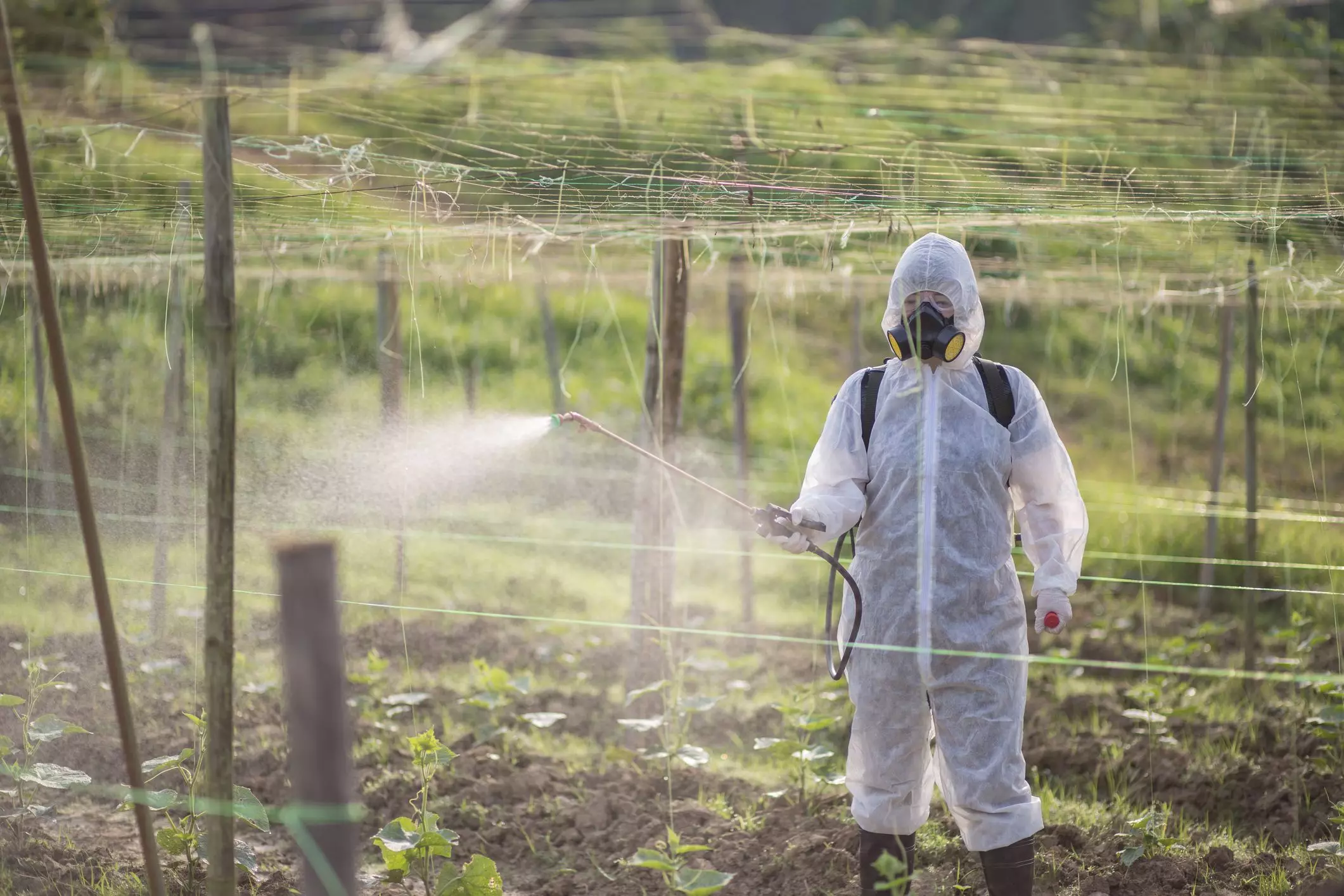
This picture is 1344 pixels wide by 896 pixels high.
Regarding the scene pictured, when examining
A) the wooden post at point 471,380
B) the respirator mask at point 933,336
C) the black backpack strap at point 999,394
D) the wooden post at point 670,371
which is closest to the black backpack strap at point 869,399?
the respirator mask at point 933,336

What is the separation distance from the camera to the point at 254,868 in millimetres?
3365

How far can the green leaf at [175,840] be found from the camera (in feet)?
11.0

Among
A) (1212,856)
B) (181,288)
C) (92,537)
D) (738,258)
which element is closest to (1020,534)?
(1212,856)

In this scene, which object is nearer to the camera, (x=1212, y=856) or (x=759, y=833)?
(x=1212, y=856)

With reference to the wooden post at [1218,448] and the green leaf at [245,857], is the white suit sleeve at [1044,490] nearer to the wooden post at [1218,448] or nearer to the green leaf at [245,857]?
the green leaf at [245,857]

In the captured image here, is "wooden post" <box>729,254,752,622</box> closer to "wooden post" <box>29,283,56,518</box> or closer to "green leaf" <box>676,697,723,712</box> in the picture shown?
"green leaf" <box>676,697,723,712</box>

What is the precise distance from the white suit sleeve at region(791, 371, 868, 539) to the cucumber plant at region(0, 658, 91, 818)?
2.38 metres

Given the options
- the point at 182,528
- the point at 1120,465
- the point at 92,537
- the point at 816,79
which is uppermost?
the point at 816,79

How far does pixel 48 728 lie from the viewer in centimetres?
367

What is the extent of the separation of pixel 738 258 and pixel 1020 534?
4138 millimetres

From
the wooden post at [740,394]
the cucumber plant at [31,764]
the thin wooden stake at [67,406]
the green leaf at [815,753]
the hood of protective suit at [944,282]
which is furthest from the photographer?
the wooden post at [740,394]

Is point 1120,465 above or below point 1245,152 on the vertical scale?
below

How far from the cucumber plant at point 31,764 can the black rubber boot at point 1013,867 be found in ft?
8.79

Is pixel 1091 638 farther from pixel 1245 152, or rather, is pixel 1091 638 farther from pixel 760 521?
pixel 760 521
